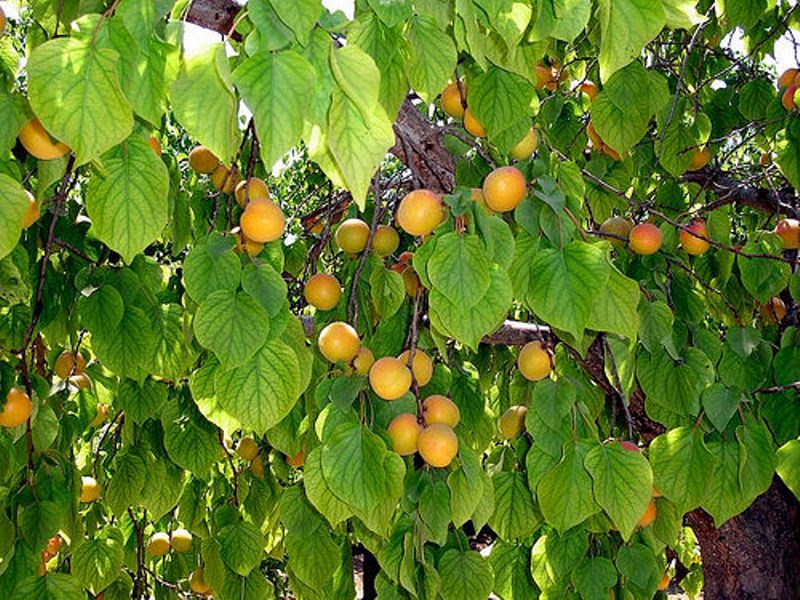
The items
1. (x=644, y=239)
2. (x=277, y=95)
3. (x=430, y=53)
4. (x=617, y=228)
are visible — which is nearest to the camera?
(x=277, y=95)

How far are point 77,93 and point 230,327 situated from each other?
0.31m

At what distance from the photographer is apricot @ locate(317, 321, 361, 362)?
1.11m

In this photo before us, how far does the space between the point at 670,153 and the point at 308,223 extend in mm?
916

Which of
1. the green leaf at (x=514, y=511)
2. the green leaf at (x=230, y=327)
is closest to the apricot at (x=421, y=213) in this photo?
the green leaf at (x=230, y=327)

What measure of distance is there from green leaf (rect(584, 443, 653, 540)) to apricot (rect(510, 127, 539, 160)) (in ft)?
1.37

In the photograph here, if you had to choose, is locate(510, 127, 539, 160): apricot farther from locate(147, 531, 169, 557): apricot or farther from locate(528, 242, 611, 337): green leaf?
locate(147, 531, 169, 557): apricot

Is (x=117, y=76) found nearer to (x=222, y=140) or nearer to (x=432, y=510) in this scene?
(x=222, y=140)

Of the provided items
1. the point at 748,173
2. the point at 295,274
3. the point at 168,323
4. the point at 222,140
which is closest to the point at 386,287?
the point at 168,323

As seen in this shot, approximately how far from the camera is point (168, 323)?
139 cm

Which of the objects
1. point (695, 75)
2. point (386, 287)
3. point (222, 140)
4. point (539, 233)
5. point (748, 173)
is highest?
point (222, 140)

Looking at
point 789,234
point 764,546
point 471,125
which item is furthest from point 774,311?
point 471,125

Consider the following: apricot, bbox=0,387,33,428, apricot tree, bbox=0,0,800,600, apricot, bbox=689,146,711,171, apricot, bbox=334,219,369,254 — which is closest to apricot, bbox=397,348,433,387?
apricot tree, bbox=0,0,800,600

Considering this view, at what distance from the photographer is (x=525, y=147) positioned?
1201 mm

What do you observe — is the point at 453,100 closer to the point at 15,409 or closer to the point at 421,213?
the point at 421,213
